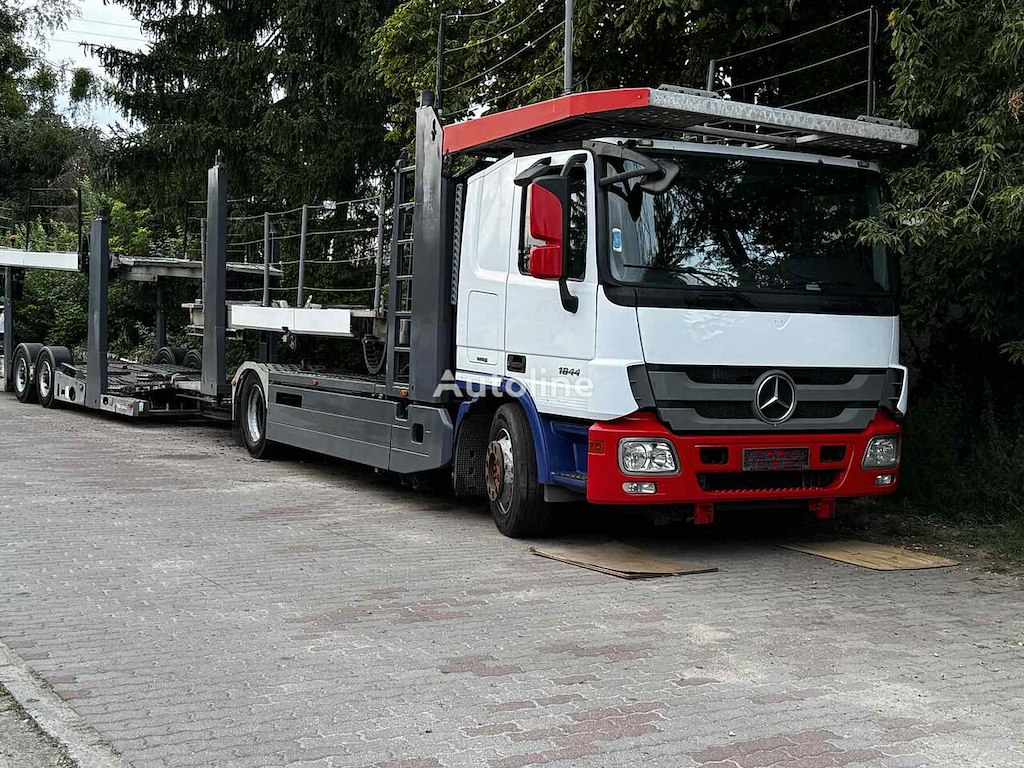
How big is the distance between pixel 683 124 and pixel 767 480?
2.46 metres

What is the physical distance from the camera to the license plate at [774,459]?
805cm

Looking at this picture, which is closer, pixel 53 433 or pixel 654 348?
pixel 654 348

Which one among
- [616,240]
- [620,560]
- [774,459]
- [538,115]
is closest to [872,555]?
[774,459]

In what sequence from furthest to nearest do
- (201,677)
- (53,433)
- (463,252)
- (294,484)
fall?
1. (53,433)
2. (294,484)
3. (463,252)
4. (201,677)

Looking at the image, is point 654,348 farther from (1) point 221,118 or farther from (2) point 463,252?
(1) point 221,118

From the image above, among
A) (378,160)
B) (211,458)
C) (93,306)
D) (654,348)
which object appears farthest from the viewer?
(378,160)

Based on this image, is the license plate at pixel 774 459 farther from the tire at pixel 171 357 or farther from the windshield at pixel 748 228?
the tire at pixel 171 357

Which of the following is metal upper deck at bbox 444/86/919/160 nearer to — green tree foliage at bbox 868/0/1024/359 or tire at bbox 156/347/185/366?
green tree foliage at bbox 868/0/1024/359

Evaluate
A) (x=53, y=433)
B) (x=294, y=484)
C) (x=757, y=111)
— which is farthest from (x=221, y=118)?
(x=757, y=111)

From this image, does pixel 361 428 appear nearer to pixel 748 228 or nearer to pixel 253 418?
pixel 253 418

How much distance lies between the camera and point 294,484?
11930mm

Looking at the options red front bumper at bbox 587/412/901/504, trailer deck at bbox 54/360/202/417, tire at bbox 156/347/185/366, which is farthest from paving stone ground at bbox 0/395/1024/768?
tire at bbox 156/347/185/366

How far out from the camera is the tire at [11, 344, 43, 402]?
67.4 feet

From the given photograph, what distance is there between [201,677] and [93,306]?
13654mm
